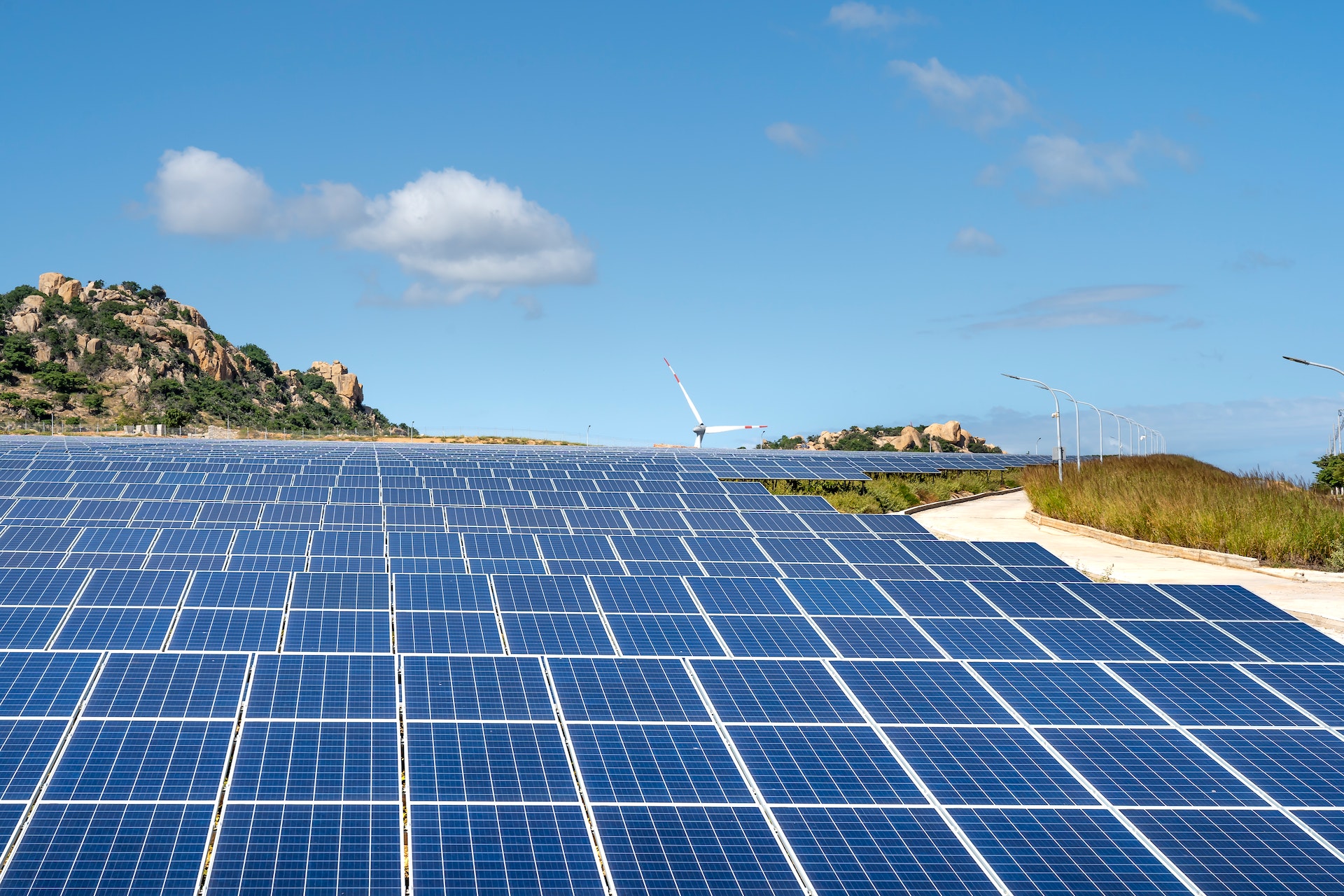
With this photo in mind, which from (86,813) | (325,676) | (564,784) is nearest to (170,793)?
(86,813)

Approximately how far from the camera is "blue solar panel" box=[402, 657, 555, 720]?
553 inches

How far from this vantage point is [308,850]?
36.2 ft

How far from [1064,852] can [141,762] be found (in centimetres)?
1063

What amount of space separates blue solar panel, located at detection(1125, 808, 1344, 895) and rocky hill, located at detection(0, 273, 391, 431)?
111845 millimetres

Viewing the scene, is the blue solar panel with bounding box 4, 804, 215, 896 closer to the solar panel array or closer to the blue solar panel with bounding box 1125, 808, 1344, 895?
the solar panel array

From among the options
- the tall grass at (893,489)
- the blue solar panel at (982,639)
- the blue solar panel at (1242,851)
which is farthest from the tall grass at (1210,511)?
the blue solar panel at (1242,851)

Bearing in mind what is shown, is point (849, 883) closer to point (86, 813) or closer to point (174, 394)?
point (86, 813)

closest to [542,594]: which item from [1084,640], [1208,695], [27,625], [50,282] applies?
[27,625]

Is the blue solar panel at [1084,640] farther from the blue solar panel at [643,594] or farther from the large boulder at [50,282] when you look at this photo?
the large boulder at [50,282]

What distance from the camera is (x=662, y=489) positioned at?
39281 millimetres

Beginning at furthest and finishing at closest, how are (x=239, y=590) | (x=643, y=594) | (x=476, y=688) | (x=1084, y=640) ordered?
(x=643, y=594)
(x=1084, y=640)
(x=239, y=590)
(x=476, y=688)

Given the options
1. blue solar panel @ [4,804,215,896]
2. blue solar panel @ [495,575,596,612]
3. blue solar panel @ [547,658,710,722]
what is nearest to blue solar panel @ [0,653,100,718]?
blue solar panel @ [4,804,215,896]

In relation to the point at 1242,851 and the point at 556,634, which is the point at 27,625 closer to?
the point at 556,634

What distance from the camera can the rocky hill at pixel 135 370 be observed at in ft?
377
